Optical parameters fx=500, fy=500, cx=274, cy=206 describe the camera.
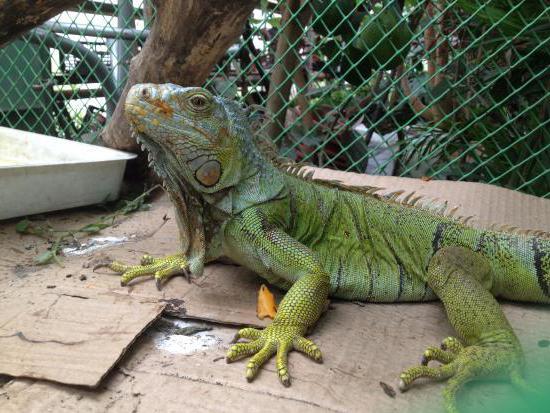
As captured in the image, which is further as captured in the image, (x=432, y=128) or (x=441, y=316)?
(x=432, y=128)

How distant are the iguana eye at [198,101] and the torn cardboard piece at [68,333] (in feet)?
3.09

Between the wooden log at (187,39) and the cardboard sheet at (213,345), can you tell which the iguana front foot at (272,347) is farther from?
the wooden log at (187,39)

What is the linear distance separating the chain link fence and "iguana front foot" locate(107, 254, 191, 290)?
1.74 m

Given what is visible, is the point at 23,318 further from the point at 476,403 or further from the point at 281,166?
the point at 476,403

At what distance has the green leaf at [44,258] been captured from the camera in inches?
113

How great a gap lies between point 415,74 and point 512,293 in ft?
11.3

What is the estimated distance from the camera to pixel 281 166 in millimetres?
2711

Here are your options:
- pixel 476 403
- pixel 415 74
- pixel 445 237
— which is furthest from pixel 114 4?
pixel 476 403

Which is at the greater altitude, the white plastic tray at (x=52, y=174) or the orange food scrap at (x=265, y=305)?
the white plastic tray at (x=52, y=174)

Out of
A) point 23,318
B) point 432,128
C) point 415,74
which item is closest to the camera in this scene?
point 23,318

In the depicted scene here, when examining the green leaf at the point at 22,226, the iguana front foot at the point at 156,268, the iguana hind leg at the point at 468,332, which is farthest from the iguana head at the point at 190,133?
the green leaf at the point at 22,226

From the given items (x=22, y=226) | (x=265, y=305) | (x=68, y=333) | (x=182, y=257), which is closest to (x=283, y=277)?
(x=265, y=305)

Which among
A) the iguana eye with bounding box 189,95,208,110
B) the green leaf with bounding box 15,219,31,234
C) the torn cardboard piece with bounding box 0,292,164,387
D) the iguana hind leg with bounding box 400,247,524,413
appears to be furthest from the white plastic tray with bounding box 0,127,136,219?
the iguana hind leg with bounding box 400,247,524,413

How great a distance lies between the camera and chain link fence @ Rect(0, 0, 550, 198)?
4.08 m
